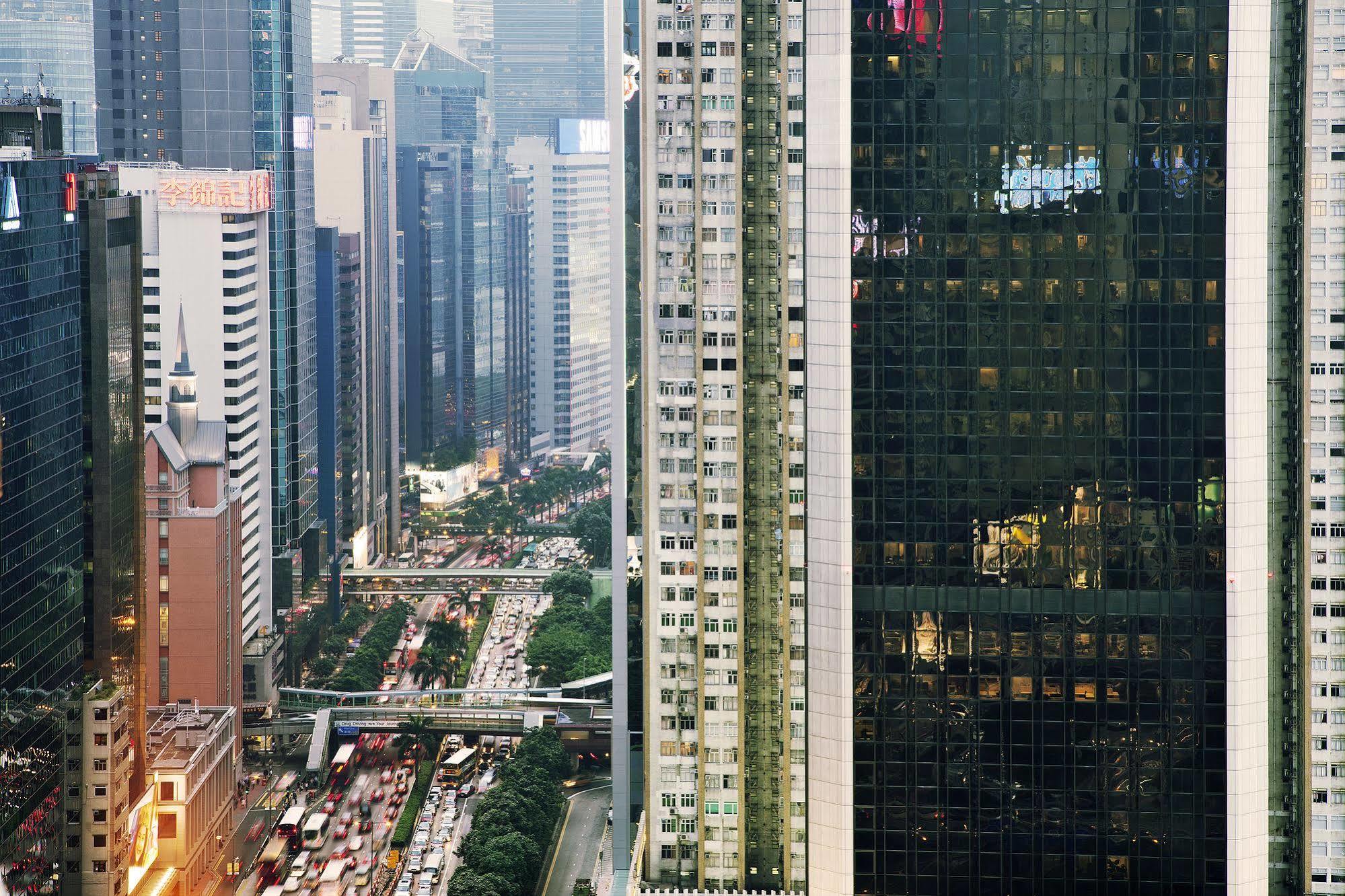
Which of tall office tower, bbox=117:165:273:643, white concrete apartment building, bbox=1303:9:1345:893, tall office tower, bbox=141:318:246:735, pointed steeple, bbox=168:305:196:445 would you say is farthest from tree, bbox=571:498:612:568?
white concrete apartment building, bbox=1303:9:1345:893

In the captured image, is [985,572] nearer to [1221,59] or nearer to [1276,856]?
[1221,59]

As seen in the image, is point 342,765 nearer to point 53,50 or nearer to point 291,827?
point 291,827

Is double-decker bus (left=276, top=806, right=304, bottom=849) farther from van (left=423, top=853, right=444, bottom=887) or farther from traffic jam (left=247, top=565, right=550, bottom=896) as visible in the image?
van (left=423, top=853, right=444, bottom=887)

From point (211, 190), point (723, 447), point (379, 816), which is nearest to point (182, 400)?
point (211, 190)

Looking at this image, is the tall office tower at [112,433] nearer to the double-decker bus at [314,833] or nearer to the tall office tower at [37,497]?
the tall office tower at [37,497]

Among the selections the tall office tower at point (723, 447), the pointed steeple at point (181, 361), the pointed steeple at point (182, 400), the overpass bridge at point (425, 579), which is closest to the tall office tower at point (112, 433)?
the pointed steeple at point (182, 400)

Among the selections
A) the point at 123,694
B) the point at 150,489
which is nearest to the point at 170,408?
the point at 150,489
